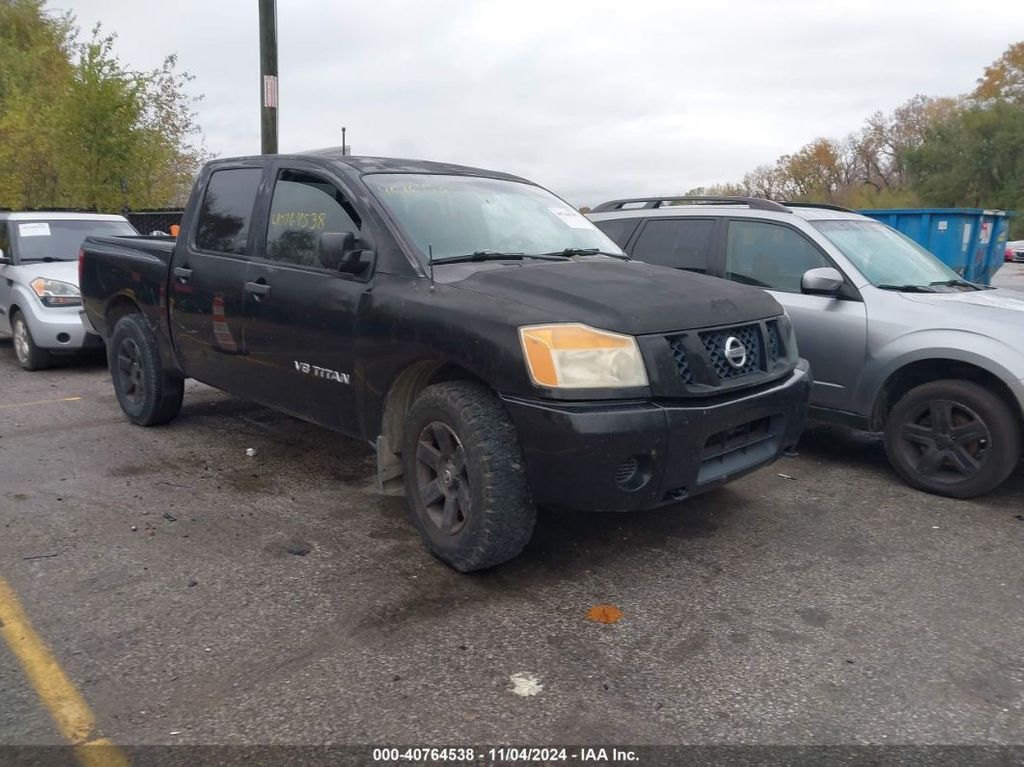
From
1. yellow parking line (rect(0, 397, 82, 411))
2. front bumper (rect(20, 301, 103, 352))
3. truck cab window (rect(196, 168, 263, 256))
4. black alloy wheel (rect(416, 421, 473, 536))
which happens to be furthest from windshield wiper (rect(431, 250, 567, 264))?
front bumper (rect(20, 301, 103, 352))

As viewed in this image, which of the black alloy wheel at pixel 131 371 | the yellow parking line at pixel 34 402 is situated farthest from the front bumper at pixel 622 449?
the yellow parking line at pixel 34 402

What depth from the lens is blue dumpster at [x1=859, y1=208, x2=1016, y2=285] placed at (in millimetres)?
10938

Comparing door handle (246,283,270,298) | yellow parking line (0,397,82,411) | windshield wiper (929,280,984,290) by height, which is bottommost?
yellow parking line (0,397,82,411)

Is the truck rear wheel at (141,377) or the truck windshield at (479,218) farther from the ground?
the truck windshield at (479,218)

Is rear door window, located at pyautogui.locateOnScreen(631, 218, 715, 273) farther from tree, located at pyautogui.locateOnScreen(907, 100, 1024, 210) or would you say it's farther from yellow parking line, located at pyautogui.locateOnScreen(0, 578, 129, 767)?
tree, located at pyautogui.locateOnScreen(907, 100, 1024, 210)

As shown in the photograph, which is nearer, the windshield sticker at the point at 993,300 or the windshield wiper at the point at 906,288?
the windshield sticker at the point at 993,300

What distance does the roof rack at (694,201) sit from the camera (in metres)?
6.10

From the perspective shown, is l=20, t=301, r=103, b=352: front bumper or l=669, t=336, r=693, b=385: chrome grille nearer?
l=669, t=336, r=693, b=385: chrome grille

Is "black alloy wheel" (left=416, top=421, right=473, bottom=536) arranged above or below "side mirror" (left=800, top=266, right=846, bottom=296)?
below

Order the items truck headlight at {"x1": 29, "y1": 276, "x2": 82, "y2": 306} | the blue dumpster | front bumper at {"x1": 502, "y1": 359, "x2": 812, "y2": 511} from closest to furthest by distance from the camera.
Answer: front bumper at {"x1": 502, "y1": 359, "x2": 812, "y2": 511} < truck headlight at {"x1": 29, "y1": 276, "x2": 82, "y2": 306} < the blue dumpster

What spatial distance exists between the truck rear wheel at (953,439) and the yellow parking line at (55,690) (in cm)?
441

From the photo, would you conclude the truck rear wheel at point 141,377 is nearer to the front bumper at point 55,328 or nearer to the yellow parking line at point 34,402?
the yellow parking line at point 34,402

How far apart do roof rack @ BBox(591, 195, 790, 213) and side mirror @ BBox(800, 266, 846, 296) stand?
2.58ft

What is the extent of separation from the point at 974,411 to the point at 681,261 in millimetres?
2352
